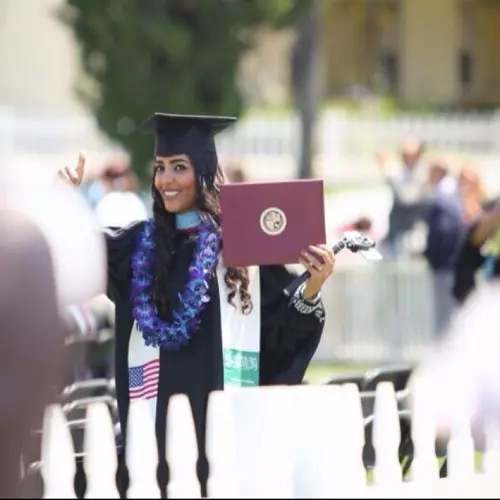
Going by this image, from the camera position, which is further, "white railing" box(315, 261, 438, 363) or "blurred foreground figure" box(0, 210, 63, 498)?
"white railing" box(315, 261, 438, 363)

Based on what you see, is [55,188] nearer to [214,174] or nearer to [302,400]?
[302,400]

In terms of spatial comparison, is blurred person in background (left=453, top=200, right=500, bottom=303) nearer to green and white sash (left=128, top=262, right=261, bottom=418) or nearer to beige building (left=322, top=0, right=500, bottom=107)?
green and white sash (left=128, top=262, right=261, bottom=418)

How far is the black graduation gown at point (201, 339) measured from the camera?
15.9 ft

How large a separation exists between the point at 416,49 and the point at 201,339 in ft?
A: 86.2

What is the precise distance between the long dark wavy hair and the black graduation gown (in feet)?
0.10

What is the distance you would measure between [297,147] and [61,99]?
16.6ft

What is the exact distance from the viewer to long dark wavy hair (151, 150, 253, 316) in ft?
16.1

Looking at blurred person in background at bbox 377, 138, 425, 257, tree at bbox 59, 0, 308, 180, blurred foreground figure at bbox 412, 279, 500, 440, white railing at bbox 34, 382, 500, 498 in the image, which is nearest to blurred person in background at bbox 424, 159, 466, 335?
blurred person in background at bbox 377, 138, 425, 257

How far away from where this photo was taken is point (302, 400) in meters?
4.06

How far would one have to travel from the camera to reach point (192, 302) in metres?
4.83

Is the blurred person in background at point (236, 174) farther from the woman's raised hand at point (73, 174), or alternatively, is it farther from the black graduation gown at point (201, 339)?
the black graduation gown at point (201, 339)

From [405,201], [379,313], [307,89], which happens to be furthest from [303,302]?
[307,89]

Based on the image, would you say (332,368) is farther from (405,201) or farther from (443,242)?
(405,201)

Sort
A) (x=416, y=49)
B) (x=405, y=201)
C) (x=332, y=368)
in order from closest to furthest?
(x=332, y=368) < (x=405, y=201) < (x=416, y=49)
